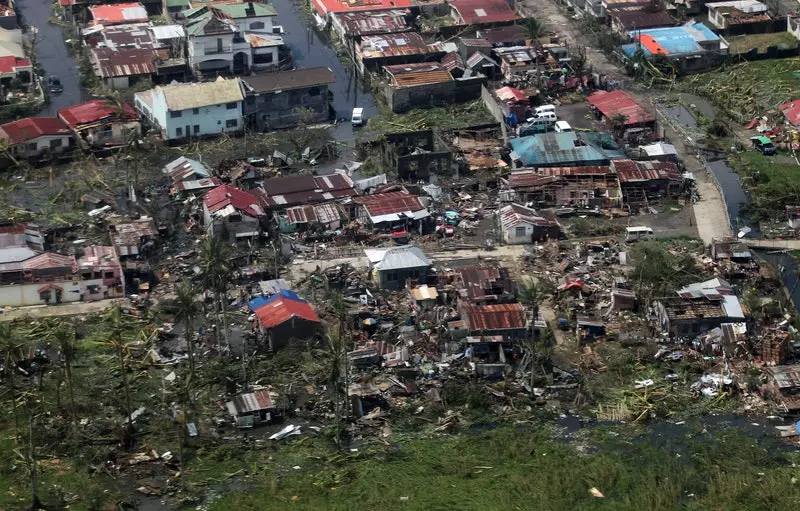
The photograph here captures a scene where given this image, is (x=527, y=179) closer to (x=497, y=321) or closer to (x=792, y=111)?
(x=497, y=321)

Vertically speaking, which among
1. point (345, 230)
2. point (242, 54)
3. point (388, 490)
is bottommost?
point (388, 490)

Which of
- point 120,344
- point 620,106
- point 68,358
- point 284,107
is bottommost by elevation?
point 120,344

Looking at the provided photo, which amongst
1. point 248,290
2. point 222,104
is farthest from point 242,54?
point 248,290

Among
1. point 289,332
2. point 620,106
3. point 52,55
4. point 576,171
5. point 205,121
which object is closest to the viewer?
point 289,332

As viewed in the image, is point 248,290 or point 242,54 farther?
point 242,54

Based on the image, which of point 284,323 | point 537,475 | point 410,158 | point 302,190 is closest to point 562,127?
point 410,158

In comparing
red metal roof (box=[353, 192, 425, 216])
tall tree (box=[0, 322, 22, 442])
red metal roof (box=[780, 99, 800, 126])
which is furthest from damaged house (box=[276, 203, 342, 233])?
red metal roof (box=[780, 99, 800, 126])

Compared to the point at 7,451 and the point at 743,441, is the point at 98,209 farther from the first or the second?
the point at 743,441

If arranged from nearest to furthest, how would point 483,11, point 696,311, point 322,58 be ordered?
point 696,311
point 322,58
point 483,11
